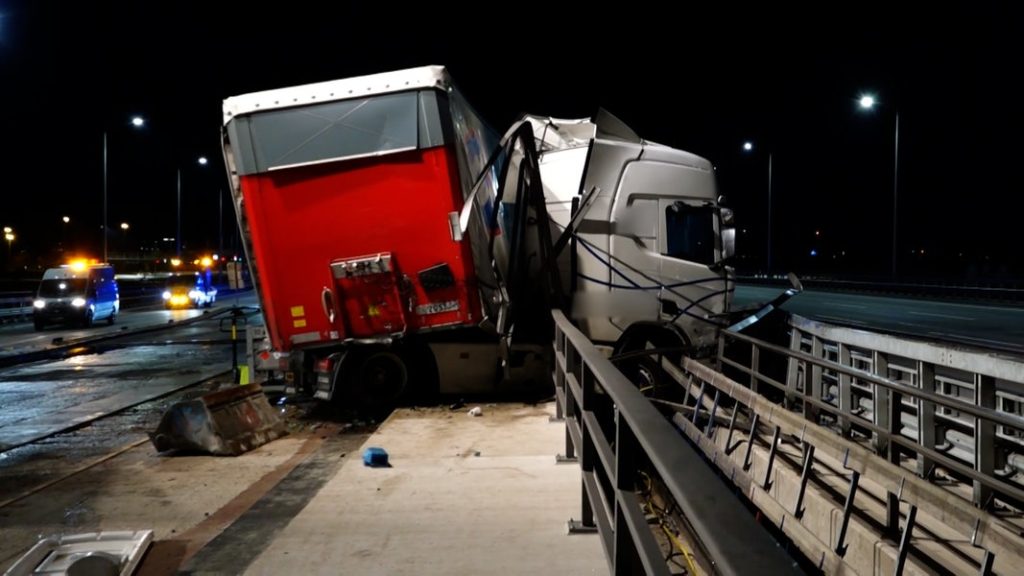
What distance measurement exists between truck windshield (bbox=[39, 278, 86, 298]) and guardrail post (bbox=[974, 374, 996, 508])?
95.6ft

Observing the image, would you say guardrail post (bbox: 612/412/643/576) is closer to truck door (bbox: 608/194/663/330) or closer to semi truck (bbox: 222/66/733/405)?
semi truck (bbox: 222/66/733/405)

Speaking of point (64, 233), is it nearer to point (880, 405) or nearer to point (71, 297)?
point (71, 297)

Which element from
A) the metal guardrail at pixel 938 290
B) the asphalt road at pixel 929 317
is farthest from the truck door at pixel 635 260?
the metal guardrail at pixel 938 290

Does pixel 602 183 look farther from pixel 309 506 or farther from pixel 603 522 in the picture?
pixel 603 522

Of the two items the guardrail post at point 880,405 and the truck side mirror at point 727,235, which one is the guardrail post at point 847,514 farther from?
the truck side mirror at point 727,235

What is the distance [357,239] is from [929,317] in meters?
22.2

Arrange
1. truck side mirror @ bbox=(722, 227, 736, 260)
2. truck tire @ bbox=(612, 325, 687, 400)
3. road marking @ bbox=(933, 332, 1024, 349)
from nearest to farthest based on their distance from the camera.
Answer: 1. truck tire @ bbox=(612, 325, 687, 400)
2. truck side mirror @ bbox=(722, 227, 736, 260)
3. road marking @ bbox=(933, 332, 1024, 349)

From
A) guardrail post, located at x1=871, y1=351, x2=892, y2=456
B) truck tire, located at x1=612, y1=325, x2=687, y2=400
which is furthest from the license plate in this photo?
guardrail post, located at x1=871, y1=351, x2=892, y2=456

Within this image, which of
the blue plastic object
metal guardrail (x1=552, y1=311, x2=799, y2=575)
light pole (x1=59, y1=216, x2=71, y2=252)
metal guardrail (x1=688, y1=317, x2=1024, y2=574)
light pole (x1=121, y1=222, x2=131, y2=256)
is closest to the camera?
metal guardrail (x1=552, y1=311, x2=799, y2=575)

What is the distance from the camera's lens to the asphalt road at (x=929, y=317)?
729 inches

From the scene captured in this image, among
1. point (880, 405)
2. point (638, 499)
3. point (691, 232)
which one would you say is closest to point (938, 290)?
point (691, 232)

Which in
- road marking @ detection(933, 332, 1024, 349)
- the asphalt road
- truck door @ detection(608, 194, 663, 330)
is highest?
truck door @ detection(608, 194, 663, 330)

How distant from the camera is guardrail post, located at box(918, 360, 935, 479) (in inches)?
202

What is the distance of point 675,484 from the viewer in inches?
67.1
